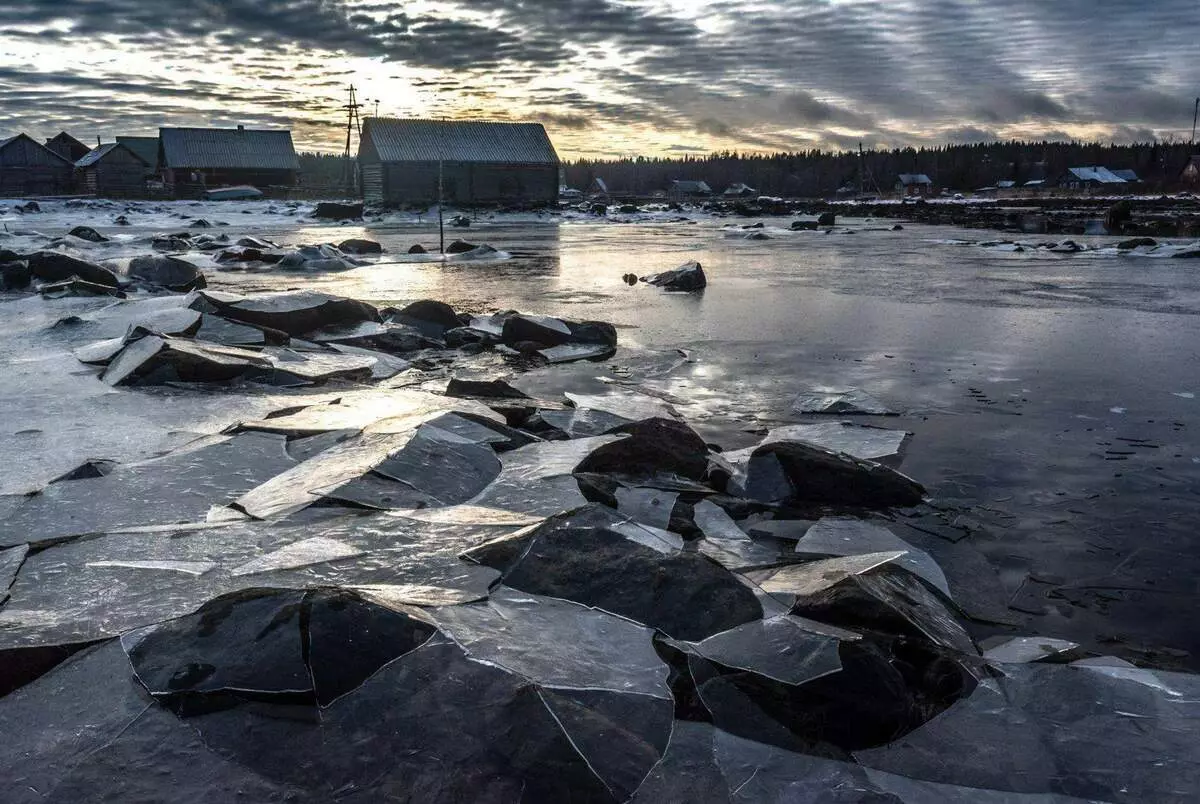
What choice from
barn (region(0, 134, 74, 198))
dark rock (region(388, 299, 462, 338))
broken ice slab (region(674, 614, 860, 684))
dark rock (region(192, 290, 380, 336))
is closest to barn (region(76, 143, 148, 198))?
barn (region(0, 134, 74, 198))

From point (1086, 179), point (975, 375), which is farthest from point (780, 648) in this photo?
point (1086, 179)

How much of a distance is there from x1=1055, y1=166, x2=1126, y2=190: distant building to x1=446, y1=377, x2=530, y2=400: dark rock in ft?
246

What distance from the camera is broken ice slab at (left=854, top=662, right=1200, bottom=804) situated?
2.05 metres

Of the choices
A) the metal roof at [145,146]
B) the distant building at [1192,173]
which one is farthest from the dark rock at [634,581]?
the distant building at [1192,173]

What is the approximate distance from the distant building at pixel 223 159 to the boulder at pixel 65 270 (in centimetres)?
3837

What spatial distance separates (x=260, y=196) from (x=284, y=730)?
48960 mm

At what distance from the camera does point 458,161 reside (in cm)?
4253

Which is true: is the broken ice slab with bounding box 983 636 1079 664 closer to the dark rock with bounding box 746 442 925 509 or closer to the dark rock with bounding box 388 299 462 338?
the dark rock with bounding box 746 442 925 509

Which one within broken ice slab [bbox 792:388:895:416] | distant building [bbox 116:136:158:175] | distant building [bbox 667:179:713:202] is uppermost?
distant building [bbox 116:136:158:175]

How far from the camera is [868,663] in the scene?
7.58 ft

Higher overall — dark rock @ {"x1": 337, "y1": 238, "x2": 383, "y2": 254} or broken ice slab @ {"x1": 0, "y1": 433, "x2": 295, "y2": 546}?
broken ice slab @ {"x1": 0, "y1": 433, "x2": 295, "y2": 546}

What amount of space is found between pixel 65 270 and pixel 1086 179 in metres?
75.9

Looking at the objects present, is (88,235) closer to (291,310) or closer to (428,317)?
(291,310)

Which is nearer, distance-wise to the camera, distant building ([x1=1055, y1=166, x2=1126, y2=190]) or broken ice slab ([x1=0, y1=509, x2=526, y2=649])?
broken ice slab ([x1=0, y1=509, x2=526, y2=649])
